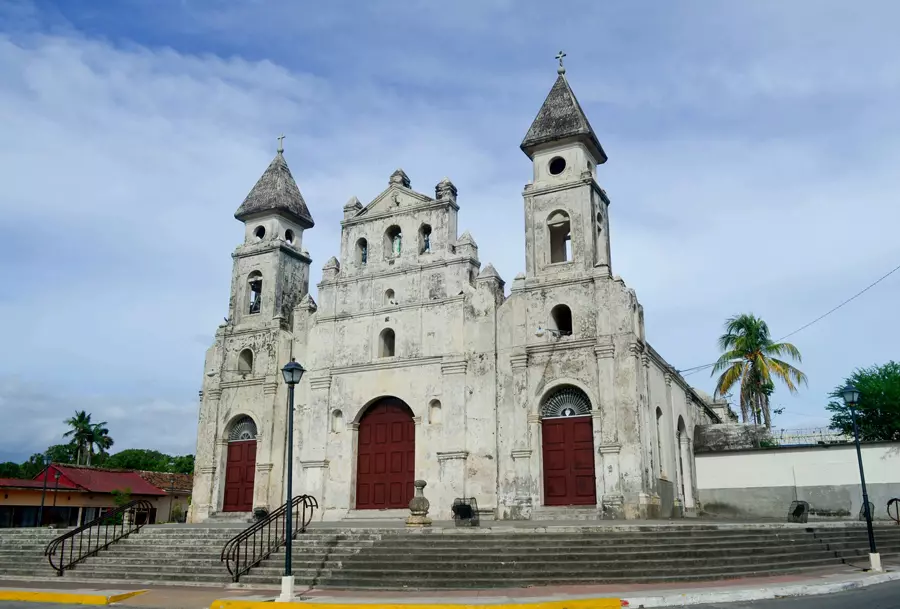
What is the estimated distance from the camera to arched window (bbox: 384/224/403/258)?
87.6 feet

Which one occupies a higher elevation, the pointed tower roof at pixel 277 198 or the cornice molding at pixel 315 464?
the pointed tower roof at pixel 277 198

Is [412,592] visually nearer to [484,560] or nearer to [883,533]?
[484,560]

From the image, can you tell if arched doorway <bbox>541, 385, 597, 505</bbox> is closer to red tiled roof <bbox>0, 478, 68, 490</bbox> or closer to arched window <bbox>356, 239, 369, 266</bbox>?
arched window <bbox>356, 239, 369, 266</bbox>

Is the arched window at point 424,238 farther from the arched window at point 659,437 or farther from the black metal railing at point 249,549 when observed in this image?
the black metal railing at point 249,549

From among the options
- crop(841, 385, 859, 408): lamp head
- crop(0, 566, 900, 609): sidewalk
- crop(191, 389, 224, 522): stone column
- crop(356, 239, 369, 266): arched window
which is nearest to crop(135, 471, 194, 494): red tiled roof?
crop(191, 389, 224, 522): stone column

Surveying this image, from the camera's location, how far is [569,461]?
22.2 metres

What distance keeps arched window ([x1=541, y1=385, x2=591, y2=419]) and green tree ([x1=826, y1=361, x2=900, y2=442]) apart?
1462cm

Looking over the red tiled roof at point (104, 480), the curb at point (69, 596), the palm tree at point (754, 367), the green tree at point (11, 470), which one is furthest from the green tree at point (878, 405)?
the green tree at point (11, 470)

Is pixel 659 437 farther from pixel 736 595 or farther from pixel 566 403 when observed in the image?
pixel 736 595

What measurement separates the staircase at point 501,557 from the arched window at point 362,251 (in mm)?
11358

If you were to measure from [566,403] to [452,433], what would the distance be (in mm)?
3649

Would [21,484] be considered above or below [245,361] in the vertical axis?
below

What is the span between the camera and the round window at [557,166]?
25131 mm

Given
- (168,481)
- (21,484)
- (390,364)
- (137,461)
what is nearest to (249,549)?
(390,364)
